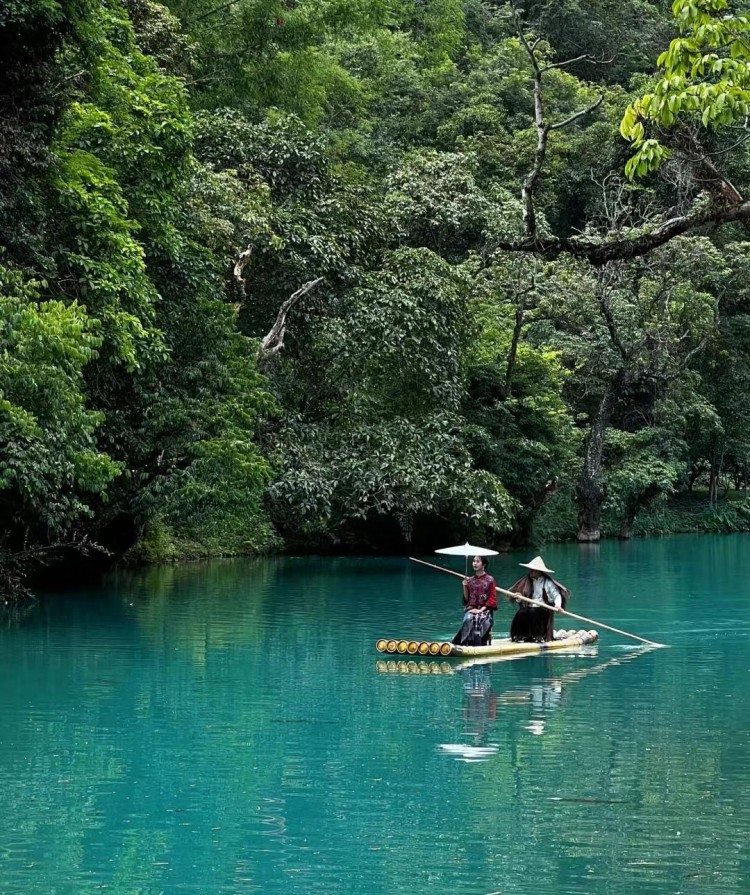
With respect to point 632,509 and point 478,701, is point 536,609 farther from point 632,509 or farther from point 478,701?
point 632,509

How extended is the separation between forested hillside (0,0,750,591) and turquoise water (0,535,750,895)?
3.67 meters

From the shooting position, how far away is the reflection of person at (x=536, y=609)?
18906mm

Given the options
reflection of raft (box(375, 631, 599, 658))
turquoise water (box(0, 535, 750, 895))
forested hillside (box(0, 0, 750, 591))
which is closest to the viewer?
turquoise water (box(0, 535, 750, 895))

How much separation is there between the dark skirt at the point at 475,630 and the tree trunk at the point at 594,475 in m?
25.0

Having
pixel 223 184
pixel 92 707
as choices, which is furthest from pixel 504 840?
pixel 223 184

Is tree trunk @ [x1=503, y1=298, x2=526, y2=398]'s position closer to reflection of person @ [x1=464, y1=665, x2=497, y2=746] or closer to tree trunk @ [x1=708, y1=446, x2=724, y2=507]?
tree trunk @ [x1=708, y1=446, x2=724, y2=507]

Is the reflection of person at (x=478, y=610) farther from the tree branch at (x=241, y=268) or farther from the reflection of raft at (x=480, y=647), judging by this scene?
the tree branch at (x=241, y=268)

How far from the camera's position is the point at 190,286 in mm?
26188

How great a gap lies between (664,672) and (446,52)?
41.4m

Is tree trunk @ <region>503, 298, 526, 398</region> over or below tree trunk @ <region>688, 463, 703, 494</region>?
over

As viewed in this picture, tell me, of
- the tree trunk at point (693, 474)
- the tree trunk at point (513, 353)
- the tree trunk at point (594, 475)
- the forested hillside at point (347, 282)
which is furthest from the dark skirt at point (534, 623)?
the tree trunk at point (693, 474)

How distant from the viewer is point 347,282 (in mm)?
32312

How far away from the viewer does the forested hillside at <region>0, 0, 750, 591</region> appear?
19.7 meters

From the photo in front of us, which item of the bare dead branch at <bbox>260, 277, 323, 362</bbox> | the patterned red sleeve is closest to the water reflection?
the patterned red sleeve
